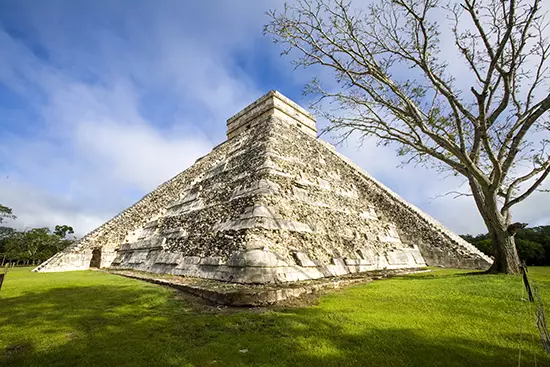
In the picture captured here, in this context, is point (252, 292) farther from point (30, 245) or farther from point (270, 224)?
point (30, 245)

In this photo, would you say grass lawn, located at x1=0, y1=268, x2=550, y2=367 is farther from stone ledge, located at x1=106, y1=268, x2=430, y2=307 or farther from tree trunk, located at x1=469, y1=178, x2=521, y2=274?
tree trunk, located at x1=469, y1=178, x2=521, y2=274

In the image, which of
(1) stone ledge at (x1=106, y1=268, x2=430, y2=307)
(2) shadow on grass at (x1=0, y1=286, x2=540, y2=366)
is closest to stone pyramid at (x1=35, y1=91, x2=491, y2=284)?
(1) stone ledge at (x1=106, y1=268, x2=430, y2=307)

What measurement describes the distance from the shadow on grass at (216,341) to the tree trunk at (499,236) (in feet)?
15.1

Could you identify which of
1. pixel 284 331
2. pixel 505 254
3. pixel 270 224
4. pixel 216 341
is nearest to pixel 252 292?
pixel 284 331

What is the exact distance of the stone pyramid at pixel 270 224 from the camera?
→ 638 centimetres

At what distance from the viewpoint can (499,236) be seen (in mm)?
6613

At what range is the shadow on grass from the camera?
252 centimetres

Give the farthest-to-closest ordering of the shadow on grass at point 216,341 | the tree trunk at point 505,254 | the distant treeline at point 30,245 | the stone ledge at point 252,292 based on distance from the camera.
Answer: the distant treeline at point 30,245
the tree trunk at point 505,254
the stone ledge at point 252,292
the shadow on grass at point 216,341

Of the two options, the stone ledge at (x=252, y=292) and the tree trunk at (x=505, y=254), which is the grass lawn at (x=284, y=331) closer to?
the stone ledge at (x=252, y=292)

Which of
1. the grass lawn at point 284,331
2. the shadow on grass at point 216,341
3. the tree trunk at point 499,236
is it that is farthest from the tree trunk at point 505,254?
the shadow on grass at point 216,341

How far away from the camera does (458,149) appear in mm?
6742

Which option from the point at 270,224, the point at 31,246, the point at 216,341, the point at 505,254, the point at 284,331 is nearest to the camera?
the point at 216,341

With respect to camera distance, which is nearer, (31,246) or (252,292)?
(252,292)

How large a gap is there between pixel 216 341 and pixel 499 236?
707 centimetres
